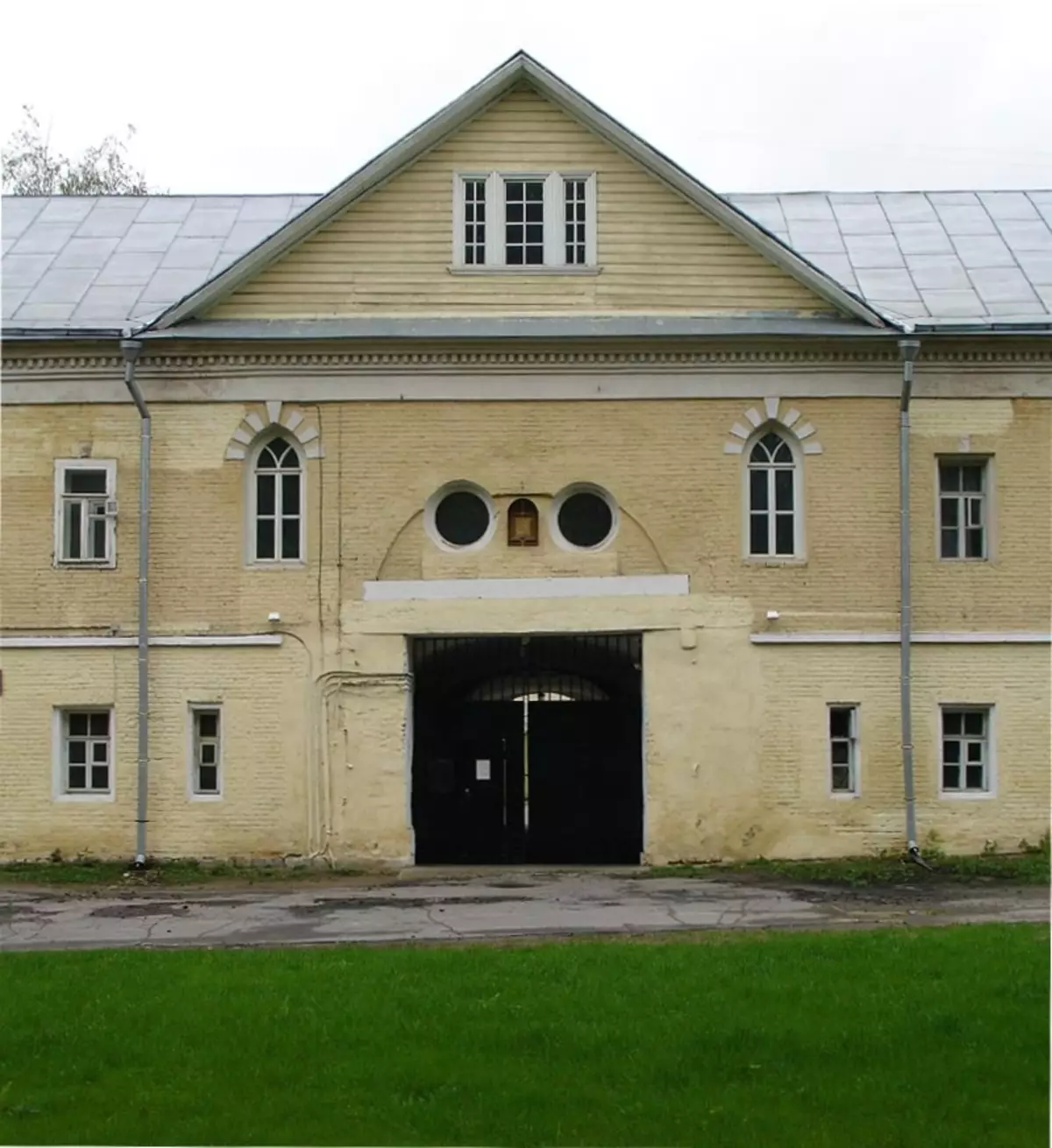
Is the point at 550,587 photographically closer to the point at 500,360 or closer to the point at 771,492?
the point at 500,360

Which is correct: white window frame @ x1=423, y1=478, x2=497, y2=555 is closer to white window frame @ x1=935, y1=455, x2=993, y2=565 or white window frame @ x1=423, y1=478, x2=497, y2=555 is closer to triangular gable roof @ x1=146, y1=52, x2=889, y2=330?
triangular gable roof @ x1=146, y1=52, x2=889, y2=330

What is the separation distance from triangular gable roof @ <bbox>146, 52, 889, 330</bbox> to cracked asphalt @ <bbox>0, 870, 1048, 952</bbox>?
259 inches

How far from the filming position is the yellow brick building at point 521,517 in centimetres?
2000

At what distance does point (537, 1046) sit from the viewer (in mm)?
9977

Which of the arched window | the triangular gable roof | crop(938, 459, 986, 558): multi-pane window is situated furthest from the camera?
crop(938, 459, 986, 558): multi-pane window

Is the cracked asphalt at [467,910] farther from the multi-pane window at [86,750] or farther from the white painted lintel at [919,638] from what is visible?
the white painted lintel at [919,638]

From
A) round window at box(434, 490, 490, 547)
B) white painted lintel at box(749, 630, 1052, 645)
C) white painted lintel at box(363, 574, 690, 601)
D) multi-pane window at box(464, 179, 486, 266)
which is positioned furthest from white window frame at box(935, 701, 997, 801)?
multi-pane window at box(464, 179, 486, 266)

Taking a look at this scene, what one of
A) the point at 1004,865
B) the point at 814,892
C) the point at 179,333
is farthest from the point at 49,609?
the point at 1004,865

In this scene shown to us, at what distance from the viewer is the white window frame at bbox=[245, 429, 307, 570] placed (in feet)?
66.7

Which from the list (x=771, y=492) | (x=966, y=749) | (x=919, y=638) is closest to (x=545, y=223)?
(x=771, y=492)

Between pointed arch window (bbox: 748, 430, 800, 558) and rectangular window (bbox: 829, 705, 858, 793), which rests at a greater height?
pointed arch window (bbox: 748, 430, 800, 558)

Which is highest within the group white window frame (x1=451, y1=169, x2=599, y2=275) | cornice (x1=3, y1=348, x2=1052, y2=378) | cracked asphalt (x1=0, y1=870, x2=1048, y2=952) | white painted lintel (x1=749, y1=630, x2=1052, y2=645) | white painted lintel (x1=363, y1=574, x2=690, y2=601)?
white window frame (x1=451, y1=169, x2=599, y2=275)

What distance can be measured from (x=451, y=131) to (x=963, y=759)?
928 cm

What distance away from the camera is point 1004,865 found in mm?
19172
